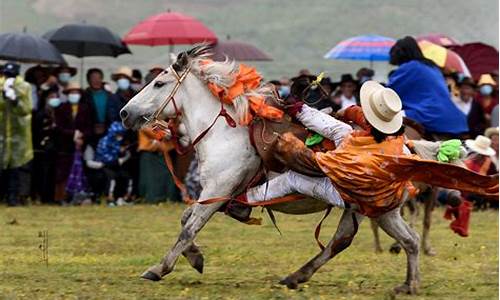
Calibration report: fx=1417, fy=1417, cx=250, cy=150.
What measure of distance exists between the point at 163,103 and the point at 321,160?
61.4 inches

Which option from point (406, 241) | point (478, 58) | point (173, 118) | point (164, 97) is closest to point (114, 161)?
point (478, 58)

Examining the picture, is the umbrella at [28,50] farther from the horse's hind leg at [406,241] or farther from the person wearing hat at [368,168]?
the horse's hind leg at [406,241]

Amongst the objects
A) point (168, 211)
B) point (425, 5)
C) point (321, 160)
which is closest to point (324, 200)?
point (321, 160)

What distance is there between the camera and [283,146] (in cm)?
1045

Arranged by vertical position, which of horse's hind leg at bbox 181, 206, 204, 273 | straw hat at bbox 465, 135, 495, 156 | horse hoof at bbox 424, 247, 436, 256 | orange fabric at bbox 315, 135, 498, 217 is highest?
orange fabric at bbox 315, 135, 498, 217

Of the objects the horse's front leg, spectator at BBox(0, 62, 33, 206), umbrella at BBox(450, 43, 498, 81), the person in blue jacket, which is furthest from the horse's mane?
umbrella at BBox(450, 43, 498, 81)

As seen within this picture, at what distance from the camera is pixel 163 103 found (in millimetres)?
11016

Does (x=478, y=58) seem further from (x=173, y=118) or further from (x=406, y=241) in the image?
(x=406, y=241)

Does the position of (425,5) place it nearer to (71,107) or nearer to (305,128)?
(71,107)

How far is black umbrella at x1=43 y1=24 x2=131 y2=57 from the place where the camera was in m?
21.5

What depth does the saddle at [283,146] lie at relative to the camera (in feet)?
33.9

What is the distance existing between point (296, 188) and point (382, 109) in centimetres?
90

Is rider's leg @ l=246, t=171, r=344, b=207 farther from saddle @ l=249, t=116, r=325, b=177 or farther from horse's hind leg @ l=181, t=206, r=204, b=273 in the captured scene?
horse's hind leg @ l=181, t=206, r=204, b=273

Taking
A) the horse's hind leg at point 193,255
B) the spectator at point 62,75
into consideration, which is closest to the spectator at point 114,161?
the spectator at point 62,75
